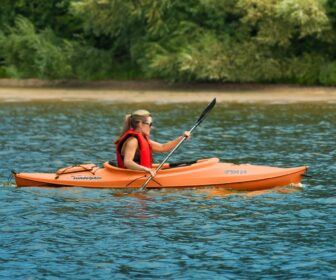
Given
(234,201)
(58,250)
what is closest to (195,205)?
(234,201)

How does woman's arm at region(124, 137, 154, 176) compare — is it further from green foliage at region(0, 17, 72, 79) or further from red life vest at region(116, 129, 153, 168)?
green foliage at region(0, 17, 72, 79)

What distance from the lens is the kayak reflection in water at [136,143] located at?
1562 centimetres

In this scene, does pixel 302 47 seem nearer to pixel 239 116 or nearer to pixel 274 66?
pixel 274 66

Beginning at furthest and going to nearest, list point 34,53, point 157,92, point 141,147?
point 34,53, point 157,92, point 141,147

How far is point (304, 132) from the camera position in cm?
2408

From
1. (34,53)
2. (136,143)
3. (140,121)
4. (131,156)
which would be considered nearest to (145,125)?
(140,121)

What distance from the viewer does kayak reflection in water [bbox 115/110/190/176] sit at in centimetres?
1562

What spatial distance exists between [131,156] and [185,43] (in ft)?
73.7

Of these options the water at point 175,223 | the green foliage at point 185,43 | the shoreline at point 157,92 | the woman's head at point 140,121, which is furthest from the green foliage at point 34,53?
the woman's head at point 140,121

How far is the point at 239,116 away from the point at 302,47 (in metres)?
10.1

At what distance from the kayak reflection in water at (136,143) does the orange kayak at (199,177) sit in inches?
5.8

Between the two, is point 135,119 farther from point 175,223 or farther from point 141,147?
point 175,223

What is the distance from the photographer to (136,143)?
15.6 m

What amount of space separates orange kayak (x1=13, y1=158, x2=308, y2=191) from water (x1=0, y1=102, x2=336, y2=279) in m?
0.16
